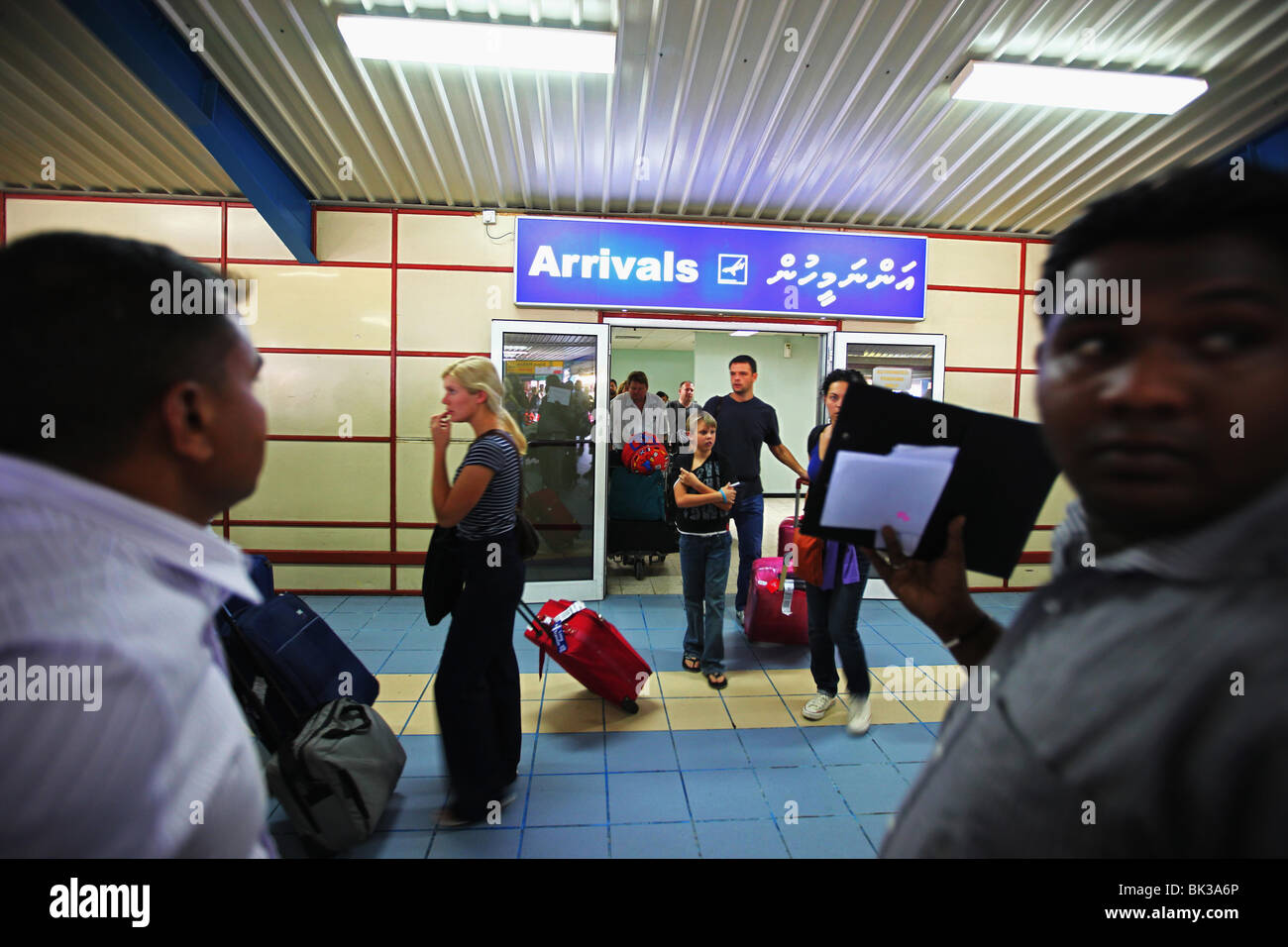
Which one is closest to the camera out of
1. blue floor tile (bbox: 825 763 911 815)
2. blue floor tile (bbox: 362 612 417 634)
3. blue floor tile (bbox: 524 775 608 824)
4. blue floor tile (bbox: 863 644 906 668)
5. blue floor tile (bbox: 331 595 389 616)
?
blue floor tile (bbox: 524 775 608 824)

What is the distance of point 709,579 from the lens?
3625 mm

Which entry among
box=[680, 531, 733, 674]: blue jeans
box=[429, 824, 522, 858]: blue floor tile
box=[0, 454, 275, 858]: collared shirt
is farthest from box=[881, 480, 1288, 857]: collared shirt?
box=[680, 531, 733, 674]: blue jeans

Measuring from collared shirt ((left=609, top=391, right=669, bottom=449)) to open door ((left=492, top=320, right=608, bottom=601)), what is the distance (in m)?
0.37

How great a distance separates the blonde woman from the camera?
7.50 feet

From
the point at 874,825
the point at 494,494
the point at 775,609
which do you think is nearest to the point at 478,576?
the point at 494,494

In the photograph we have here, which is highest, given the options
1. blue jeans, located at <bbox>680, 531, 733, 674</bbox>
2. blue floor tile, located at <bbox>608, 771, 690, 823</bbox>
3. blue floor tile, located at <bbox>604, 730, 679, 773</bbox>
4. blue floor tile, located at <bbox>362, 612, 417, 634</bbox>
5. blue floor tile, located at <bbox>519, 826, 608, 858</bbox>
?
blue jeans, located at <bbox>680, 531, 733, 674</bbox>

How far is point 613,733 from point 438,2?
3859 mm

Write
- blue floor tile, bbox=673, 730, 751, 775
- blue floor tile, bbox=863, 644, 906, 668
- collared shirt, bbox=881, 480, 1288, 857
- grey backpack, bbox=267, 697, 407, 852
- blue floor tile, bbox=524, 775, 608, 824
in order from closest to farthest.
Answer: collared shirt, bbox=881, 480, 1288, 857
grey backpack, bbox=267, 697, 407, 852
blue floor tile, bbox=524, 775, 608, 824
blue floor tile, bbox=673, 730, 751, 775
blue floor tile, bbox=863, 644, 906, 668

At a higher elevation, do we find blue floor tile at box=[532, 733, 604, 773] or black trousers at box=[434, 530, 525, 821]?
black trousers at box=[434, 530, 525, 821]

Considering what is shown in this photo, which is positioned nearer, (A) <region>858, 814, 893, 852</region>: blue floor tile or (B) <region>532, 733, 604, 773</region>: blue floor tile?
(A) <region>858, 814, 893, 852</region>: blue floor tile

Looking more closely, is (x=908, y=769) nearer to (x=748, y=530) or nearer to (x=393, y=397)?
(x=748, y=530)

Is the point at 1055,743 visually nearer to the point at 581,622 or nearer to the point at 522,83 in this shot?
the point at 581,622

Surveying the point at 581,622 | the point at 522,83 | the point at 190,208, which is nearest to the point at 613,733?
the point at 581,622

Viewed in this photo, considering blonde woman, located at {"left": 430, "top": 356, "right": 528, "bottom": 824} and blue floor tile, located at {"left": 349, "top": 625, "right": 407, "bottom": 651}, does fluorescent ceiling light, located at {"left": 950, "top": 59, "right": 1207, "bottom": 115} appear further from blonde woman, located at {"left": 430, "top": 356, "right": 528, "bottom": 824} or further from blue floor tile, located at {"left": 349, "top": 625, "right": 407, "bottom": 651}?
blue floor tile, located at {"left": 349, "top": 625, "right": 407, "bottom": 651}
